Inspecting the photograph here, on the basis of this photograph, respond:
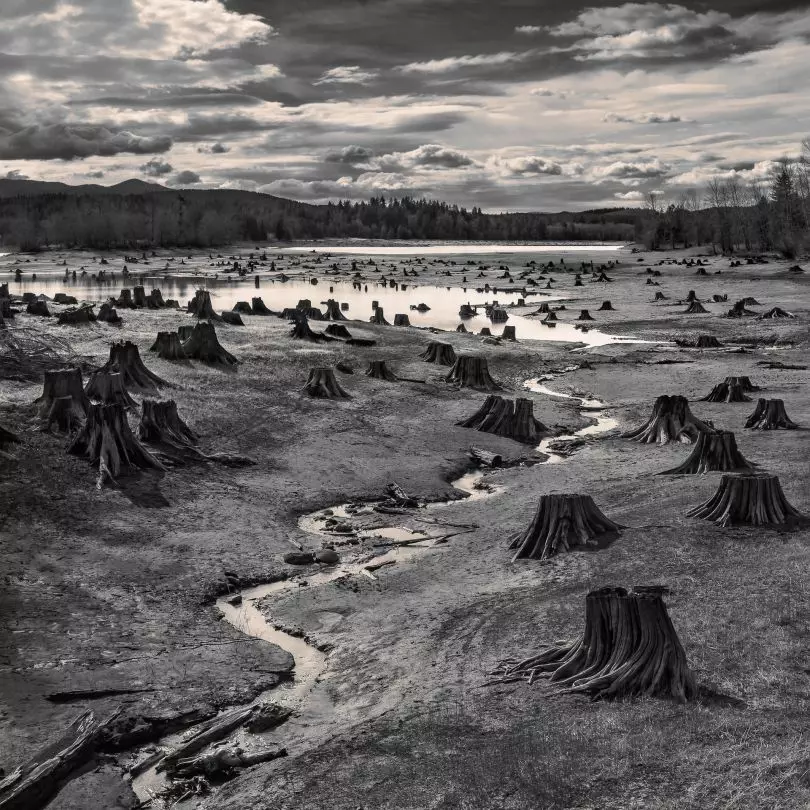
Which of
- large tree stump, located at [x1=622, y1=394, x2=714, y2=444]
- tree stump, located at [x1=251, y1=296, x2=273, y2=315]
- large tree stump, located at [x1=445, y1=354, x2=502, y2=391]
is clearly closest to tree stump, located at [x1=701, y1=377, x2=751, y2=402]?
large tree stump, located at [x1=622, y1=394, x2=714, y2=444]

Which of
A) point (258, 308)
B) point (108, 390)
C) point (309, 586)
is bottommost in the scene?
point (309, 586)

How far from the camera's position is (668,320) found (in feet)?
163

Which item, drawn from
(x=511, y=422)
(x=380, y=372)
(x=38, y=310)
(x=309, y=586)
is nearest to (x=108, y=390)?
(x=511, y=422)

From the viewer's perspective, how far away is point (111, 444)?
18.0 m

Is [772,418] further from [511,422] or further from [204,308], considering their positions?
[204,308]

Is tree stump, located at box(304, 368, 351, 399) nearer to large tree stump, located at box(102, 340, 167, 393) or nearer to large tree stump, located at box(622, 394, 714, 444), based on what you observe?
large tree stump, located at box(102, 340, 167, 393)

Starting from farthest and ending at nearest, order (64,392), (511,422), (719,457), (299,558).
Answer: (511,422) → (64,392) → (719,457) → (299,558)

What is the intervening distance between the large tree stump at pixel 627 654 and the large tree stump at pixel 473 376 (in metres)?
20.2

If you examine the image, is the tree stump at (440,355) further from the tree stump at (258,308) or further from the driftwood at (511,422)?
the tree stump at (258,308)

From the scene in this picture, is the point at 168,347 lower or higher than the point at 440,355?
higher

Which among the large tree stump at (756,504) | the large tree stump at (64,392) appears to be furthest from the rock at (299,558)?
the large tree stump at (64,392)

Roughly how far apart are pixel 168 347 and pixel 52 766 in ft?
68.5

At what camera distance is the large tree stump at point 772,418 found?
877 inches

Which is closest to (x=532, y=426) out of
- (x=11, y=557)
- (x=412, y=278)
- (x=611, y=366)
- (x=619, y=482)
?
(x=619, y=482)
